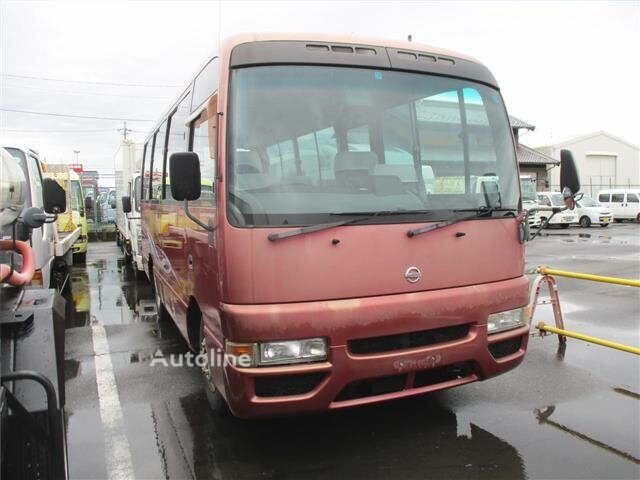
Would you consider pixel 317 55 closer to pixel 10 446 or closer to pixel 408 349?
pixel 408 349

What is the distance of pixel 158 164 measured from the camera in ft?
22.2

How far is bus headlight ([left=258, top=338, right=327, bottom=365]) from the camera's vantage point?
312cm

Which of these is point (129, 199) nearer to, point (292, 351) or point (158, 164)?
point (158, 164)

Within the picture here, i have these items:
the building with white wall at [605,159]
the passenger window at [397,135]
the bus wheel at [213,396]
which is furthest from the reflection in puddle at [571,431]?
the building with white wall at [605,159]

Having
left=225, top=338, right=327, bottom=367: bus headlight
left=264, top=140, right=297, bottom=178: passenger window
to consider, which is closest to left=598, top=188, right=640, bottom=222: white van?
left=264, top=140, right=297, bottom=178: passenger window

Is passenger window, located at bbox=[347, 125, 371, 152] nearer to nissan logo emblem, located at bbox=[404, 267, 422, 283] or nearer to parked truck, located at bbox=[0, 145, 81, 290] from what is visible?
nissan logo emblem, located at bbox=[404, 267, 422, 283]

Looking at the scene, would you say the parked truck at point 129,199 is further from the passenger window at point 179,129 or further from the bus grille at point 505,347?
the bus grille at point 505,347

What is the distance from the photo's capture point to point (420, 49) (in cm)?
388

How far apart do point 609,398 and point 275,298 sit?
3326mm

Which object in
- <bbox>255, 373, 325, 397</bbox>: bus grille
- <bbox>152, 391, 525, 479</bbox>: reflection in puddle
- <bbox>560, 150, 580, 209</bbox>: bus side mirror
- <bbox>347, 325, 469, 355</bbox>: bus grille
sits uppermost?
<bbox>560, 150, 580, 209</bbox>: bus side mirror

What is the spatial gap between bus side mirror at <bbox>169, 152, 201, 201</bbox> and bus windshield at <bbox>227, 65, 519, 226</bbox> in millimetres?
247

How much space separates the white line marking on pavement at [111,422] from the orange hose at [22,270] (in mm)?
1754

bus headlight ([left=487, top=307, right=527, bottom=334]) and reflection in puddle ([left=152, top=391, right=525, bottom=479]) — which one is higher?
bus headlight ([left=487, top=307, right=527, bottom=334])

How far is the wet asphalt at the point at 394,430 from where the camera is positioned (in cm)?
353
